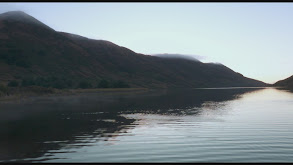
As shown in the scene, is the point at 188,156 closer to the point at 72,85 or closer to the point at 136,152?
the point at 136,152

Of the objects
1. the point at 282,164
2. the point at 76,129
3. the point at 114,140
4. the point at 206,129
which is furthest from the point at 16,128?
the point at 282,164

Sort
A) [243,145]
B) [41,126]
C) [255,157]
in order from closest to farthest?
[255,157], [243,145], [41,126]

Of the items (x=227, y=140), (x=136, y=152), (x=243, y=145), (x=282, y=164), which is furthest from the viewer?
(x=227, y=140)

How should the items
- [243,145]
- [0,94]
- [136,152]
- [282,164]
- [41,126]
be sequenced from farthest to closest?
[0,94]
[41,126]
[243,145]
[136,152]
[282,164]

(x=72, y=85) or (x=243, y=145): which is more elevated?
(x=72, y=85)

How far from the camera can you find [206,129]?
Result: 1275 inches

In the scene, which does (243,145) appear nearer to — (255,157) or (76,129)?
(255,157)

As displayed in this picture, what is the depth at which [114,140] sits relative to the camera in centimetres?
2669

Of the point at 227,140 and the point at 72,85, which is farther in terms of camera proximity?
the point at 72,85

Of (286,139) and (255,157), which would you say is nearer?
(255,157)

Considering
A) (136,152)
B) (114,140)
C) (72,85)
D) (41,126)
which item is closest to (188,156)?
(136,152)

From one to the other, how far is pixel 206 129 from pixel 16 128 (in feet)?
80.7

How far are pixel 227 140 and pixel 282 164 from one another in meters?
7.83

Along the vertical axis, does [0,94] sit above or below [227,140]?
above
